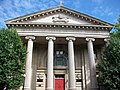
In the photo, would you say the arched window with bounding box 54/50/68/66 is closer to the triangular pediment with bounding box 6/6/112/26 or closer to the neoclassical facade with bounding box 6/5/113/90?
the neoclassical facade with bounding box 6/5/113/90

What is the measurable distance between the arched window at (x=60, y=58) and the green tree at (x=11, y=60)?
6.75m

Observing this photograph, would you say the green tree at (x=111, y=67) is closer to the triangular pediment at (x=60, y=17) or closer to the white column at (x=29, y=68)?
the triangular pediment at (x=60, y=17)

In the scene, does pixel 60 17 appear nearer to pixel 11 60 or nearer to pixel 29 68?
pixel 29 68

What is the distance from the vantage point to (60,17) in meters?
22.9

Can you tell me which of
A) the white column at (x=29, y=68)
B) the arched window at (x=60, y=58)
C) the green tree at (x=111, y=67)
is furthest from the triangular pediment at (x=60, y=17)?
the arched window at (x=60, y=58)

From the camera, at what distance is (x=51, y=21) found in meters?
22.7

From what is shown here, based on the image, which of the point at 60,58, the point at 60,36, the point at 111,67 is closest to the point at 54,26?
the point at 60,36

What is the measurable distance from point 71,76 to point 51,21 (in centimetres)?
765

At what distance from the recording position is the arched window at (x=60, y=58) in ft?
80.0

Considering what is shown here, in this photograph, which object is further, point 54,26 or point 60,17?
point 60,17

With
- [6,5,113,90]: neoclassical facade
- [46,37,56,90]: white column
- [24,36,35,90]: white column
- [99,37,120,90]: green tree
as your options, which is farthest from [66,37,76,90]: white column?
[24,36,35,90]: white column

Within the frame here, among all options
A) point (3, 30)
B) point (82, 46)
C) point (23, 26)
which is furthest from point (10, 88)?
point (82, 46)

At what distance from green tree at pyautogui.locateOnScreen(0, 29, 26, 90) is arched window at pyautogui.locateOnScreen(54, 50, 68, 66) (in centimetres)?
675

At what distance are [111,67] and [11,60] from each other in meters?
10.4
